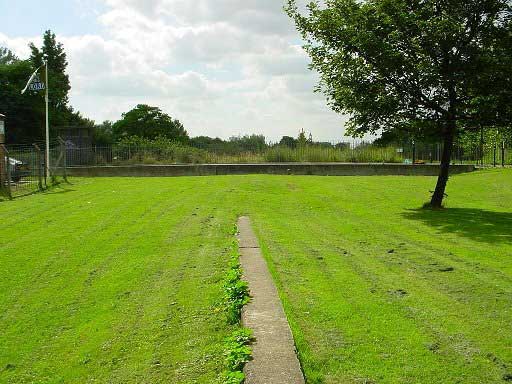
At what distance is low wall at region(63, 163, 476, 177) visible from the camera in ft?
94.6

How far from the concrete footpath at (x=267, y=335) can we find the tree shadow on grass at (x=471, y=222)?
215 inches

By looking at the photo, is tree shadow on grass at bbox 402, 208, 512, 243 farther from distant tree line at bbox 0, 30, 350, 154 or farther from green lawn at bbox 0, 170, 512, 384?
distant tree line at bbox 0, 30, 350, 154

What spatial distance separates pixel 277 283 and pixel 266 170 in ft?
76.5

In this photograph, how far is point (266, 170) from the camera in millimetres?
29797

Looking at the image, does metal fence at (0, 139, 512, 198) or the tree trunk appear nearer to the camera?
the tree trunk

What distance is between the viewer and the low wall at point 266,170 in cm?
2883

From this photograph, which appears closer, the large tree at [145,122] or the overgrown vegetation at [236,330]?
the overgrown vegetation at [236,330]

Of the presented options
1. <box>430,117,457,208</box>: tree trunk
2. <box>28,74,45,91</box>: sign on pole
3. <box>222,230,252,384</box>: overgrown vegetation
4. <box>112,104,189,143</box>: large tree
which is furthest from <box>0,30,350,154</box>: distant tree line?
<box>222,230,252,384</box>: overgrown vegetation

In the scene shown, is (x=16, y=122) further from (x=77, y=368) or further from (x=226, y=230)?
(x=77, y=368)

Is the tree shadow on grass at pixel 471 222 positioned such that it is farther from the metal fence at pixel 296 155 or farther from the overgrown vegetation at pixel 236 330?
the metal fence at pixel 296 155

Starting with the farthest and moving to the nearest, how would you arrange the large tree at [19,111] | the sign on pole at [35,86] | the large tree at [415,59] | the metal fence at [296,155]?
the large tree at [19,111] < the metal fence at [296,155] < the sign on pole at [35,86] < the large tree at [415,59]

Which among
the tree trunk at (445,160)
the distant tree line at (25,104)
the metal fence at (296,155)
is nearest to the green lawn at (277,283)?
the tree trunk at (445,160)

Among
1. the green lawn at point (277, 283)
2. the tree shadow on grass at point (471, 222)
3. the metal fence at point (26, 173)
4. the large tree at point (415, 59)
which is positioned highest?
the large tree at point (415, 59)

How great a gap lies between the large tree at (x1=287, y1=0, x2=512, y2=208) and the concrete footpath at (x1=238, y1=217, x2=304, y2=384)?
841 centimetres
